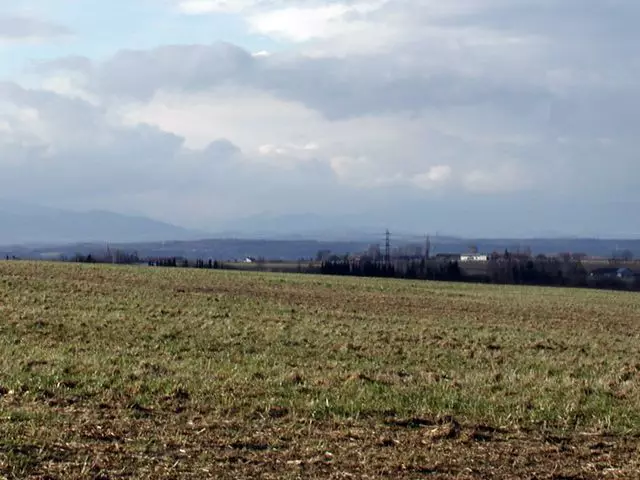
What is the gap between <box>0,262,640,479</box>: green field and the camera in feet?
24.8

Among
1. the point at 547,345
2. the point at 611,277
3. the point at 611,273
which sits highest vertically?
the point at 611,273

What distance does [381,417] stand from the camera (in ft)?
32.4

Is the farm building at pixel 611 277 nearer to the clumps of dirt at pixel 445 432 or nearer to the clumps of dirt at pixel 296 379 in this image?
the clumps of dirt at pixel 296 379

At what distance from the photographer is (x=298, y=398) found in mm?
10898

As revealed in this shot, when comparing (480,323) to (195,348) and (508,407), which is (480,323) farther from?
(508,407)

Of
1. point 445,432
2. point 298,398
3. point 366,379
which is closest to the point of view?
point 445,432

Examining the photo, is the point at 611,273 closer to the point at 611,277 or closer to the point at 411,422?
the point at 611,277

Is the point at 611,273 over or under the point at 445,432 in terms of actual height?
over

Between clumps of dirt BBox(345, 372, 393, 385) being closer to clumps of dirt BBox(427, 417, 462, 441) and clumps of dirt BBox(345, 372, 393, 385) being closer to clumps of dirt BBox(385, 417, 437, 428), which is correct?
clumps of dirt BBox(385, 417, 437, 428)

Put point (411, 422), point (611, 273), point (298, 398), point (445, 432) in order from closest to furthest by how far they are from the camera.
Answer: point (445, 432) → point (411, 422) → point (298, 398) → point (611, 273)

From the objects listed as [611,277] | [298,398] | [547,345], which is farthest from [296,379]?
[611,277]

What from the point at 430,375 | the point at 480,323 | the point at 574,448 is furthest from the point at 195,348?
the point at 480,323

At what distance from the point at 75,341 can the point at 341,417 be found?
8.53 metres

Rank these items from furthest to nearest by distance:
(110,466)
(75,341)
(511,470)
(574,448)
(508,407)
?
1. (75,341)
2. (508,407)
3. (574,448)
4. (511,470)
5. (110,466)
